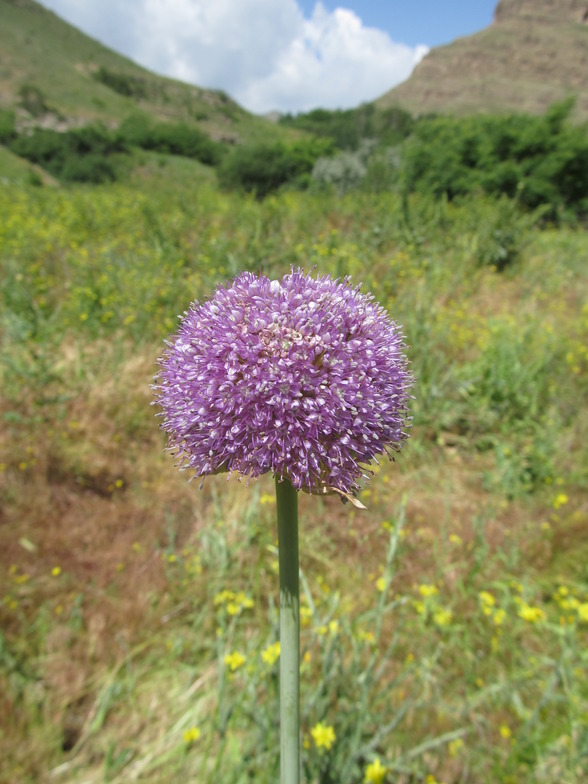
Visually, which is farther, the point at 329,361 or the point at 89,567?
the point at 89,567

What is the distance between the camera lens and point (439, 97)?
286ft

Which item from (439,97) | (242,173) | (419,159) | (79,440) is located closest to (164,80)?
(439,97)

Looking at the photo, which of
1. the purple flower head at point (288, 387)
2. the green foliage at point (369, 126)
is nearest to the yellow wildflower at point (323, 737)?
the purple flower head at point (288, 387)

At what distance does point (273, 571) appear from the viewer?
2844 mm

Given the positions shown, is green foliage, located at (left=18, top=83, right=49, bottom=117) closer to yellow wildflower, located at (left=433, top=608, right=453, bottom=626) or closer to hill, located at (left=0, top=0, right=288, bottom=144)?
hill, located at (left=0, top=0, right=288, bottom=144)

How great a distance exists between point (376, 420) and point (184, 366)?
0.45m

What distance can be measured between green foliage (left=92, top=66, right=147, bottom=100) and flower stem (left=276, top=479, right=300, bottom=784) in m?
79.4

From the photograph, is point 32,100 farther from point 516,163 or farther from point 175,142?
point 516,163

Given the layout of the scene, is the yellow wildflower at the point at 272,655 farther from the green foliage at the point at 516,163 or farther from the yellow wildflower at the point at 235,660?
the green foliage at the point at 516,163

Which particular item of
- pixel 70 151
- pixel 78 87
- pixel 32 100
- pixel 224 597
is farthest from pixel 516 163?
pixel 78 87

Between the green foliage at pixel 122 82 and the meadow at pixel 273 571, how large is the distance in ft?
244

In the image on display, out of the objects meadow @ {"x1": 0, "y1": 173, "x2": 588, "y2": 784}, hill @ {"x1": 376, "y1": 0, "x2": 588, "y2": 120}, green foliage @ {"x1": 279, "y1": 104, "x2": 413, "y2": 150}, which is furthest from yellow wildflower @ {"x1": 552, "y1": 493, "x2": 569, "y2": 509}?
hill @ {"x1": 376, "y1": 0, "x2": 588, "y2": 120}

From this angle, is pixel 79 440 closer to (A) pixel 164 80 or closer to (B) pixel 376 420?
(B) pixel 376 420

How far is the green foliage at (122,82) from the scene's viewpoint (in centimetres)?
6375
